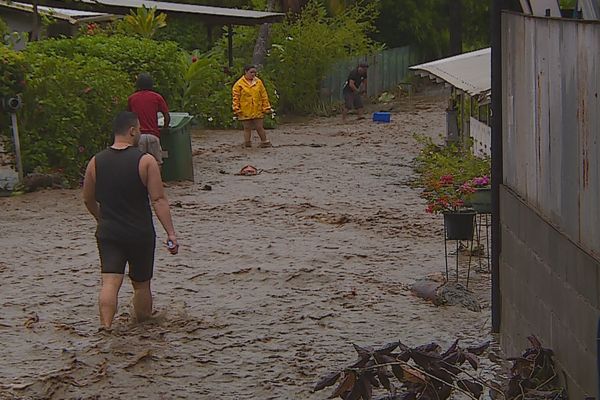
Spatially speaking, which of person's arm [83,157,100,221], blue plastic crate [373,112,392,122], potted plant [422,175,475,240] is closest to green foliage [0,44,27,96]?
potted plant [422,175,475,240]

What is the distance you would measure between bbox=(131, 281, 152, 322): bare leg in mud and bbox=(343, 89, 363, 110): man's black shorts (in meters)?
22.4

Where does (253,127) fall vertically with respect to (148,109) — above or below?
below

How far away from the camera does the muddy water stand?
7922mm

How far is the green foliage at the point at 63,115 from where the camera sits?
1658 centimetres

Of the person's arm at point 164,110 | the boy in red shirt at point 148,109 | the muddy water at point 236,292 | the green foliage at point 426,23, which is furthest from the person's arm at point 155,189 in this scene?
the green foliage at point 426,23

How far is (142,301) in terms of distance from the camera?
8.82 meters

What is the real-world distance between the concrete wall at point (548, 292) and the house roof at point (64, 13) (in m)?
19.8

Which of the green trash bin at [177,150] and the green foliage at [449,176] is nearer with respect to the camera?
the green foliage at [449,176]

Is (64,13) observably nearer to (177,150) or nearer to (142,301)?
(177,150)

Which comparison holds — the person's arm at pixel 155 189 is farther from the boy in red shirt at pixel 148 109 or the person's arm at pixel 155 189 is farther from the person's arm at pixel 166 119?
the person's arm at pixel 166 119

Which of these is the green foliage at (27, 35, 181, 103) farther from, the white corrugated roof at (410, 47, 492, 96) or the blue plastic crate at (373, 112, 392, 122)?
the blue plastic crate at (373, 112, 392, 122)

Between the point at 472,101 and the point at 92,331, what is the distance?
38.2 feet

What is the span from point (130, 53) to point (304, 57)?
39.1 ft

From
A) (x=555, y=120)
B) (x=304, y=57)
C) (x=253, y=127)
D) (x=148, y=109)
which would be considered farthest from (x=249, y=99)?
(x=555, y=120)
